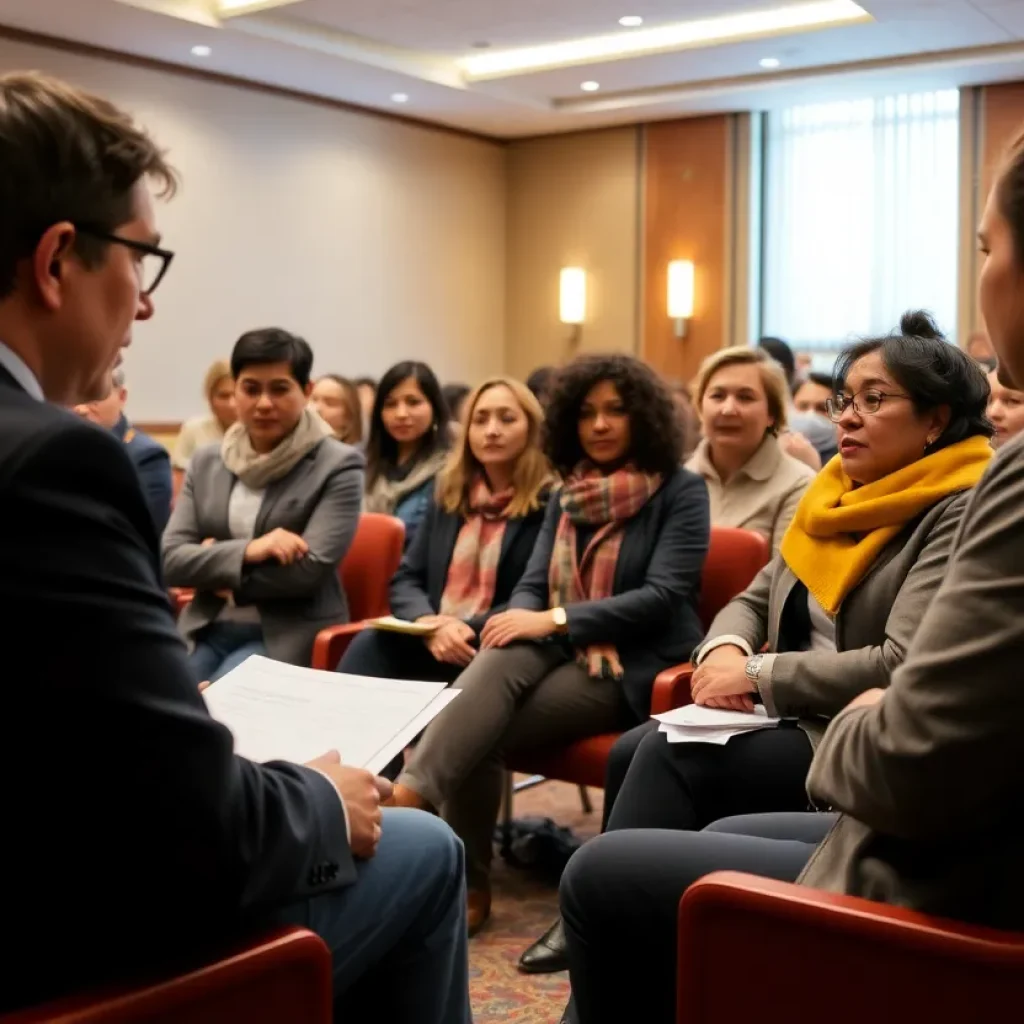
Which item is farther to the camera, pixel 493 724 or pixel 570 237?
pixel 570 237

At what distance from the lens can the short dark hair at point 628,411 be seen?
3.36 meters

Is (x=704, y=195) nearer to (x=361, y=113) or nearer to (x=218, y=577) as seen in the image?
(x=361, y=113)

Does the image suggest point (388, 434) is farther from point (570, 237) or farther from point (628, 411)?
point (570, 237)

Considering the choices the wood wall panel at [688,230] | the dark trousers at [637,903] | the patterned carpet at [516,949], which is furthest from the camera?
the wood wall panel at [688,230]

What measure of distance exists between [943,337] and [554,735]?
1304 millimetres

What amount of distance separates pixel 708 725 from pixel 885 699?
1105 millimetres

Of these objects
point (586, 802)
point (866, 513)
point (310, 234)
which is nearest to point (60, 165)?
point (866, 513)

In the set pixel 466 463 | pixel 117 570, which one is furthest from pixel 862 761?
pixel 466 463

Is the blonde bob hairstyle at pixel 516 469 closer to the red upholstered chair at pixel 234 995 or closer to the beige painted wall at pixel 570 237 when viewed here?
the red upholstered chair at pixel 234 995

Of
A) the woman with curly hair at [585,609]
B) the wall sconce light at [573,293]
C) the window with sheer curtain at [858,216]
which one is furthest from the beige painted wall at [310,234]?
the woman with curly hair at [585,609]

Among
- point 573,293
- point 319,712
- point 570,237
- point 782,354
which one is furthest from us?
point 570,237

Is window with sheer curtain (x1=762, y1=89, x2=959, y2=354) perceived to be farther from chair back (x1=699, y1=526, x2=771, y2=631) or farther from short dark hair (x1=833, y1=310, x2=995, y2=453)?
short dark hair (x1=833, y1=310, x2=995, y2=453)

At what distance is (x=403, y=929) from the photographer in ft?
5.15

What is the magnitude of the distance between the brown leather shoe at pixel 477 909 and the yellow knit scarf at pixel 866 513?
123cm
